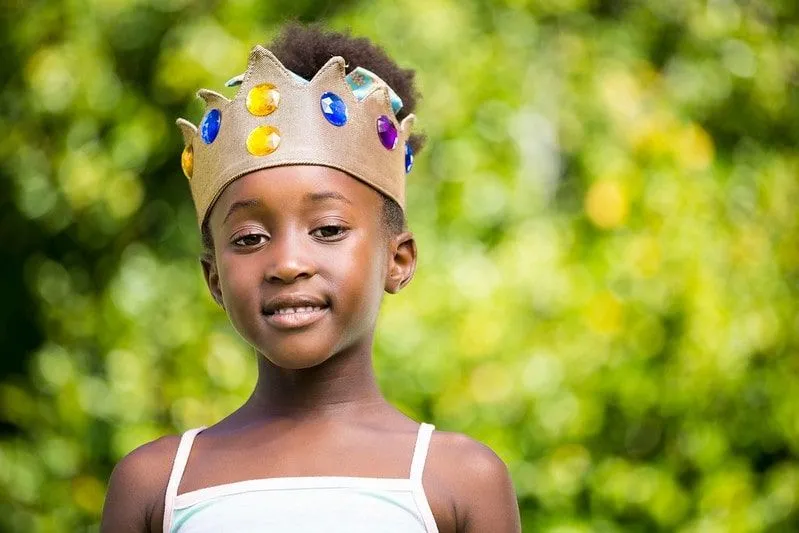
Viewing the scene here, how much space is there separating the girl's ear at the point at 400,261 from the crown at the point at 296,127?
0.09 m

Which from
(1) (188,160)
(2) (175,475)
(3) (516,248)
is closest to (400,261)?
A: (1) (188,160)

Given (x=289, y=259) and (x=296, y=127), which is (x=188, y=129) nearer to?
(x=296, y=127)

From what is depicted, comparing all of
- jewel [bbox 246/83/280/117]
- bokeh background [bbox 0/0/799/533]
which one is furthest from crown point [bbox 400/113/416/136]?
bokeh background [bbox 0/0/799/533]

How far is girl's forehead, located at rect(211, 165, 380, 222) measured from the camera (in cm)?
250

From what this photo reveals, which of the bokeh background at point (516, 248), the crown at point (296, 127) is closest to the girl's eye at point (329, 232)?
the crown at point (296, 127)

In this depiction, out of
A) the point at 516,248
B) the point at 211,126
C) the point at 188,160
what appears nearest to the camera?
the point at 211,126

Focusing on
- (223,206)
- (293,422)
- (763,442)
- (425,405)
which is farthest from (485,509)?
(763,442)


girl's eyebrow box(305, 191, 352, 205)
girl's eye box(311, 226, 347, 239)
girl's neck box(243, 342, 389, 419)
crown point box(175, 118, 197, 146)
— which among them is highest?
crown point box(175, 118, 197, 146)

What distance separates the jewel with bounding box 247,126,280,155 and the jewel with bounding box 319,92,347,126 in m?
0.10

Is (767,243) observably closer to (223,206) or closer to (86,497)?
(86,497)

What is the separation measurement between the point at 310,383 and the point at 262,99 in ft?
1.69

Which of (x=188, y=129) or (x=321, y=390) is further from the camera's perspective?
(x=188, y=129)

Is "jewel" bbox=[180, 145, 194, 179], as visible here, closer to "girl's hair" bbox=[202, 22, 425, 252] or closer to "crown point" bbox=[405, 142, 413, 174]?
"girl's hair" bbox=[202, 22, 425, 252]

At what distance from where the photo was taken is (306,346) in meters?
2.48
